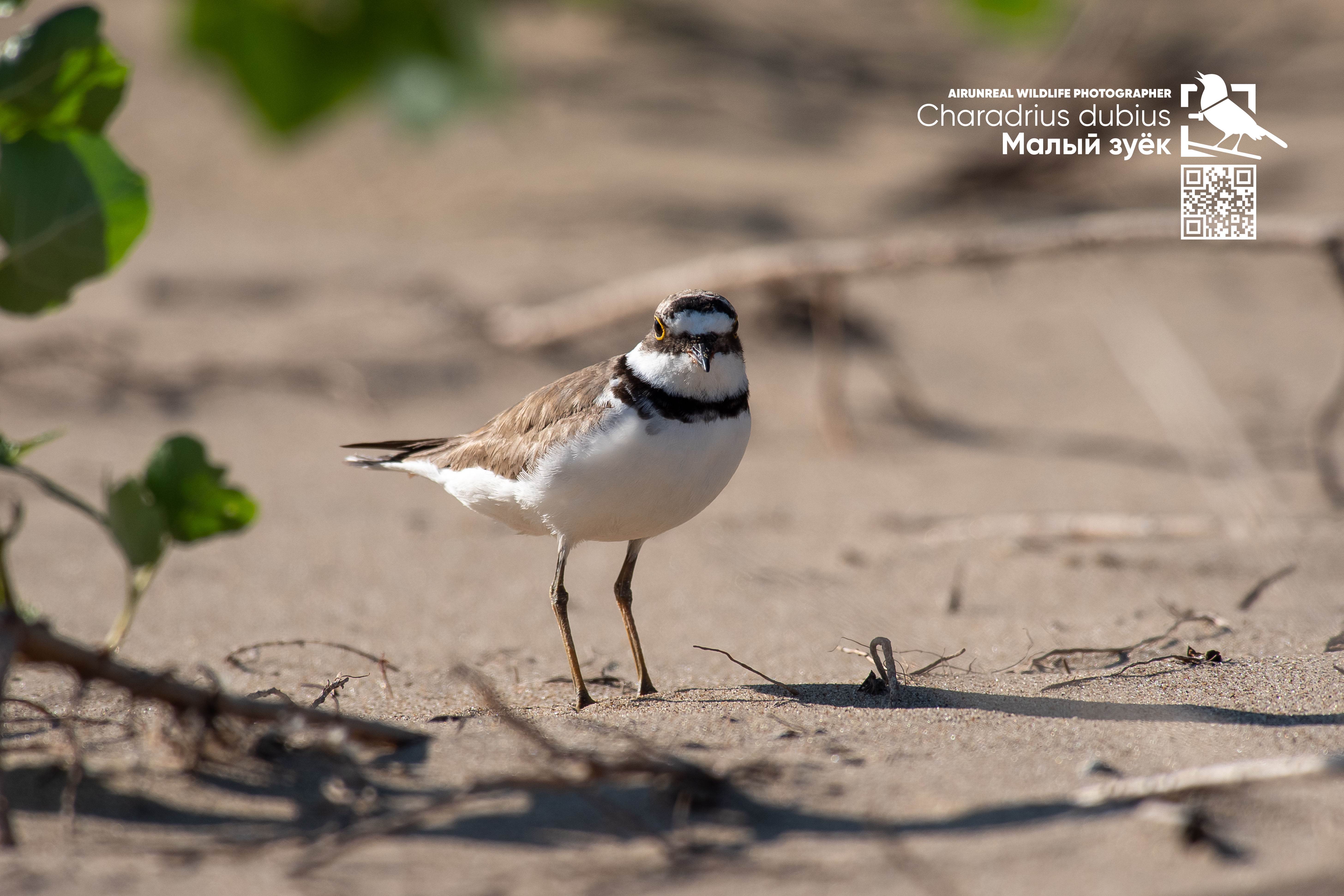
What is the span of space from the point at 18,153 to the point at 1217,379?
24.6 ft

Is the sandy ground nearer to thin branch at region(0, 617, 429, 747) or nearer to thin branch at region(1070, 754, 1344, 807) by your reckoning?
thin branch at region(1070, 754, 1344, 807)

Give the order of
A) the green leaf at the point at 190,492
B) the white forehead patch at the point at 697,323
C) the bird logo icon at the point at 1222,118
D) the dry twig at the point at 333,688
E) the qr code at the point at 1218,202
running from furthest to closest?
1. the bird logo icon at the point at 1222,118
2. the qr code at the point at 1218,202
3. the white forehead patch at the point at 697,323
4. the dry twig at the point at 333,688
5. the green leaf at the point at 190,492

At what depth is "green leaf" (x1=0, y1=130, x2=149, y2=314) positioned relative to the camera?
9.57 feet

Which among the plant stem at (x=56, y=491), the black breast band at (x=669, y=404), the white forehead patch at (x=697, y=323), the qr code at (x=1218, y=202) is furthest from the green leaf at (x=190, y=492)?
the qr code at (x=1218, y=202)

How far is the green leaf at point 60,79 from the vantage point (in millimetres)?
2799

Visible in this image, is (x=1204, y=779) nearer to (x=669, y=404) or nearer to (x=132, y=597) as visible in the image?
(x=669, y=404)

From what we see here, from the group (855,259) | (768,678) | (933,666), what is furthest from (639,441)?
(855,259)

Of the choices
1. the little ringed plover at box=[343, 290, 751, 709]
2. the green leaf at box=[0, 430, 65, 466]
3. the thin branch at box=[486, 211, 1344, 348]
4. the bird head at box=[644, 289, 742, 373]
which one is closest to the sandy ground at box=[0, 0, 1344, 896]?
the thin branch at box=[486, 211, 1344, 348]

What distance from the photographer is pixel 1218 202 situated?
8.36 m

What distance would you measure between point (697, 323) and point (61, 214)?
1.78 metres

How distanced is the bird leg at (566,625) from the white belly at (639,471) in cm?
28

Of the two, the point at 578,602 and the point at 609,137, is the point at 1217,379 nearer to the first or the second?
the point at 578,602

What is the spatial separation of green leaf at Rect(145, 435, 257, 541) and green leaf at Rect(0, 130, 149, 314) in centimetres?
51

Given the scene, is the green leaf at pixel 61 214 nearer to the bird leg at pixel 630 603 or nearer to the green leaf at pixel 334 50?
the green leaf at pixel 334 50
